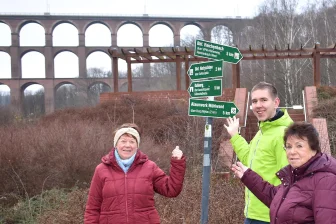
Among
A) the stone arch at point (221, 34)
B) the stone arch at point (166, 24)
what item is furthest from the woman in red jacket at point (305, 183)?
the stone arch at point (166, 24)

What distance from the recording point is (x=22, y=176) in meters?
7.66

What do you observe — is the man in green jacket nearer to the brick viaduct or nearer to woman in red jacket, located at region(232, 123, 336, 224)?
woman in red jacket, located at region(232, 123, 336, 224)

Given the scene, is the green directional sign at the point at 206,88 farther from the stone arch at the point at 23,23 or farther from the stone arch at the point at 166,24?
the stone arch at the point at 23,23

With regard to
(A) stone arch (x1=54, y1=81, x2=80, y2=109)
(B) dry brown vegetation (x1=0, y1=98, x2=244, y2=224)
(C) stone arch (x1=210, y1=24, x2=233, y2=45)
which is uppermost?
(C) stone arch (x1=210, y1=24, x2=233, y2=45)

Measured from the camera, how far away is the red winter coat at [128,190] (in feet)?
8.96

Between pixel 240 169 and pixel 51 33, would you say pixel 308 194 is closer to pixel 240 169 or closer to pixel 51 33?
pixel 240 169

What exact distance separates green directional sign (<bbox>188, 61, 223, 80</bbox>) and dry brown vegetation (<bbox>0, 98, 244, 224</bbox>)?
6.16 feet

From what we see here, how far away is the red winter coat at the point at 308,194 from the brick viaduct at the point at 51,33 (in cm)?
4813

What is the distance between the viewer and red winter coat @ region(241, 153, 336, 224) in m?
1.87

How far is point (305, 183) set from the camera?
200cm

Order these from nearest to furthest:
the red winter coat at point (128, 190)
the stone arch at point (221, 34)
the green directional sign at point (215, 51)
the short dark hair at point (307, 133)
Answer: the short dark hair at point (307, 133) → the red winter coat at point (128, 190) → the green directional sign at point (215, 51) → the stone arch at point (221, 34)

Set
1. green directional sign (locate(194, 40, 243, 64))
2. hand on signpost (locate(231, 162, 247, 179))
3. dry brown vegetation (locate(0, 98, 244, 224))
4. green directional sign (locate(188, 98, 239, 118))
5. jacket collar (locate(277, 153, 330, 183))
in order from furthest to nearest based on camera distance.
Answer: dry brown vegetation (locate(0, 98, 244, 224)), green directional sign (locate(194, 40, 243, 64)), green directional sign (locate(188, 98, 239, 118)), hand on signpost (locate(231, 162, 247, 179)), jacket collar (locate(277, 153, 330, 183))

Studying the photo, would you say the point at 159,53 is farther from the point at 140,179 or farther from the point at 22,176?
the point at 140,179

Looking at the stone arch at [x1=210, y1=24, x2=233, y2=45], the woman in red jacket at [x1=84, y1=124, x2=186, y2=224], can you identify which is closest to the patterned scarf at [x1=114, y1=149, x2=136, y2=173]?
the woman in red jacket at [x1=84, y1=124, x2=186, y2=224]
